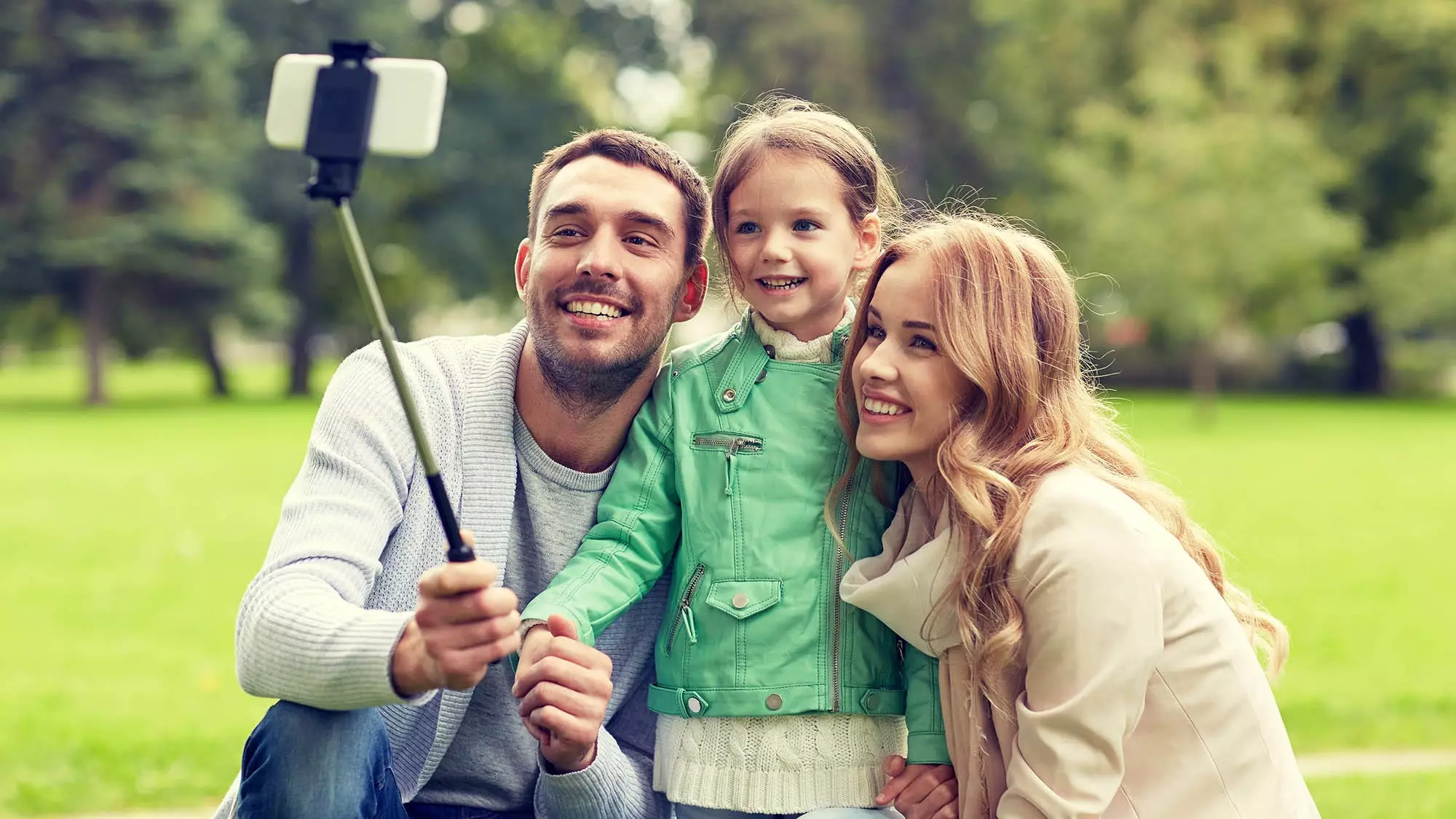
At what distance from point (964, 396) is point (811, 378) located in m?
0.38

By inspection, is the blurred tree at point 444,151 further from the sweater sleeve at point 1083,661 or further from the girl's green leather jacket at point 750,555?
the sweater sleeve at point 1083,661

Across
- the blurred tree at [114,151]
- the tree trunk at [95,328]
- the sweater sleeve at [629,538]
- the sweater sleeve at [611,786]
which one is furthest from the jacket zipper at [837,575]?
the tree trunk at [95,328]

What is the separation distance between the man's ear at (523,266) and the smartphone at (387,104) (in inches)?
45.8

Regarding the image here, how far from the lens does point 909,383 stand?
8.38 feet

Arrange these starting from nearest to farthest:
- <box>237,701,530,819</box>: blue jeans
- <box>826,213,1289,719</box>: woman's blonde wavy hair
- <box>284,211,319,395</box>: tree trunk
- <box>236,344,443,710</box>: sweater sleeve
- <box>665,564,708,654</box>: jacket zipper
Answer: <box>236,344,443,710</box>: sweater sleeve, <box>237,701,530,819</box>: blue jeans, <box>826,213,1289,719</box>: woman's blonde wavy hair, <box>665,564,708,654</box>: jacket zipper, <box>284,211,319,395</box>: tree trunk

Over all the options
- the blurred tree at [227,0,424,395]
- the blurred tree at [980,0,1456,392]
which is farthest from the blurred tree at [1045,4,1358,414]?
the blurred tree at [227,0,424,395]

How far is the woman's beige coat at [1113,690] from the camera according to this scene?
7.42 feet

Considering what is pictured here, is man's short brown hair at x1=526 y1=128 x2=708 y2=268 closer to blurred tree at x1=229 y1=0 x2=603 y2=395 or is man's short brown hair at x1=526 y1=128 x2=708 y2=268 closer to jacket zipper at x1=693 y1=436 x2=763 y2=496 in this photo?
jacket zipper at x1=693 y1=436 x2=763 y2=496

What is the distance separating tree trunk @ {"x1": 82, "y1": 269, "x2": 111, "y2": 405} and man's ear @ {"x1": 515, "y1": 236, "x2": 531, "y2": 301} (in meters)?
25.7

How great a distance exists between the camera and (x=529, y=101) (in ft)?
107

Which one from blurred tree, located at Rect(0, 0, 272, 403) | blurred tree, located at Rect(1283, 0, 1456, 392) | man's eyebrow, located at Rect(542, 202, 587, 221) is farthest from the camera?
blurred tree, located at Rect(1283, 0, 1456, 392)

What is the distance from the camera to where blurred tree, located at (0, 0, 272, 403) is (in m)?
25.3

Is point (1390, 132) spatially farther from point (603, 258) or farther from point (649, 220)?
point (603, 258)

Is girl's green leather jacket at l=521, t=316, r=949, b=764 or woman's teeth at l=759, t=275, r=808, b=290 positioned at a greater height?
woman's teeth at l=759, t=275, r=808, b=290
